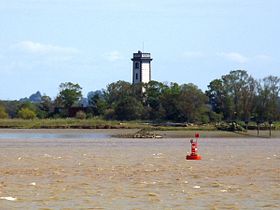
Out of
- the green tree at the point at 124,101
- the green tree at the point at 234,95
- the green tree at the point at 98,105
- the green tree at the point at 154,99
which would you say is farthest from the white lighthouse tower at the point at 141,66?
the green tree at the point at 234,95

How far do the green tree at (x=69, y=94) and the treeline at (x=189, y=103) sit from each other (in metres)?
3.63

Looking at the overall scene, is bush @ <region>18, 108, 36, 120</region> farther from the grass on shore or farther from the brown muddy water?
the brown muddy water

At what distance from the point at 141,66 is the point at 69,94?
71.9ft

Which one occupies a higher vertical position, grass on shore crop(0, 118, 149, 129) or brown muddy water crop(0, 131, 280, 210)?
grass on shore crop(0, 118, 149, 129)

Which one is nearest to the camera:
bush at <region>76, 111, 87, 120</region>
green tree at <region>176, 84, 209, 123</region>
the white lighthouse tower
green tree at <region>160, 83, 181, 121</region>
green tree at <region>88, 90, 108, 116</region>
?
green tree at <region>176, 84, 209, 123</region>

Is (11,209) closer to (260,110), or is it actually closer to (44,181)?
(44,181)

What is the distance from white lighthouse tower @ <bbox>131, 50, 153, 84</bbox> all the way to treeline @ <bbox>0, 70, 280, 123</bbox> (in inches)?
754

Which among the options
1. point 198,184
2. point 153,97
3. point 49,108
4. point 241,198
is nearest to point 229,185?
→ point 198,184

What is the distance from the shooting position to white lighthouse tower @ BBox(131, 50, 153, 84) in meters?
163

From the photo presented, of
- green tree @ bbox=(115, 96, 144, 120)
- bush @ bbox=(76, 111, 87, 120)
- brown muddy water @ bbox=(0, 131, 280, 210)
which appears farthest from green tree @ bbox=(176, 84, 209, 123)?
brown muddy water @ bbox=(0, 131, 280, 210)

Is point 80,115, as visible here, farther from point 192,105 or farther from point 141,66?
point 141,66

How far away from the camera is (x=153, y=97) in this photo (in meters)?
136

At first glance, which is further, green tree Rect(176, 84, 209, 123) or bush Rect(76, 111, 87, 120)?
bush Rect(76, 111, 87, 120)

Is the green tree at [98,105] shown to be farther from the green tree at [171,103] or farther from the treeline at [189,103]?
the green tree at [171,103]
